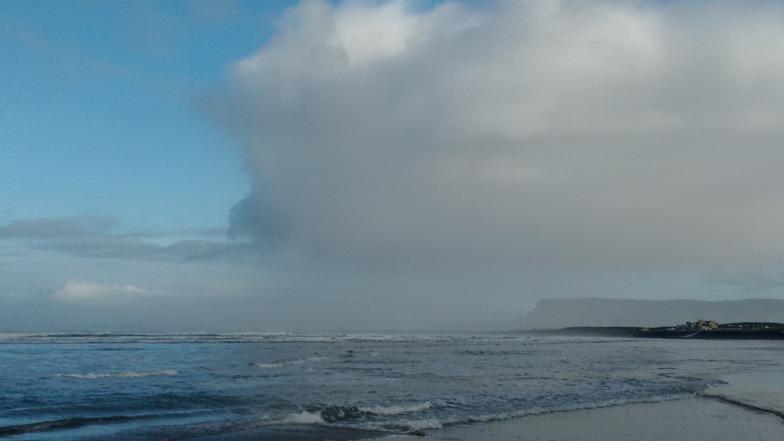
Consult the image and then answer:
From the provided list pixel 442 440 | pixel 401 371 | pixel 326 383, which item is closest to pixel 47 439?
pixel 442 440

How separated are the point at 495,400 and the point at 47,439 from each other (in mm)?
13797

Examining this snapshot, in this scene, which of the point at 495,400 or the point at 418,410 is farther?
the point at 495,400

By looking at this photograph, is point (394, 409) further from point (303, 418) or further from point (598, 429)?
point (598, 429)

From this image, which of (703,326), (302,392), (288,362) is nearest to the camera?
(302,392)

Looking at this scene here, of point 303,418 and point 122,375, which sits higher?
point 122,375

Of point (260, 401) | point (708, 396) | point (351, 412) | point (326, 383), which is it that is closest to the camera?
point (351, 412)

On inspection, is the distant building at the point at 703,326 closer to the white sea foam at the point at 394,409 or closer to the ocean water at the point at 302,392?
the ocean water at the point at 302,392

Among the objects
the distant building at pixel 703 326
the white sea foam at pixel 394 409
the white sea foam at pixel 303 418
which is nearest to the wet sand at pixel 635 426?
the white sea foam at pixel 394 409

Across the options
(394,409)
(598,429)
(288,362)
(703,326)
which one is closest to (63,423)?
(394,409)

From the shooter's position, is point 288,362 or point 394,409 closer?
point 394,409

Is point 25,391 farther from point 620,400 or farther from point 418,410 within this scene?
point 620,400

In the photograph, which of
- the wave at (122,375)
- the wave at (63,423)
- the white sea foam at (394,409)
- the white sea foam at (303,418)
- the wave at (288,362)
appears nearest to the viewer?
the wave at (63,423)

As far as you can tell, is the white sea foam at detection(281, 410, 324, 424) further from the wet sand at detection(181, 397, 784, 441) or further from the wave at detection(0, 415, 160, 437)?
the wave at detection(0, 415, 160, 437)

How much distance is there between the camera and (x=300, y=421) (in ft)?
58.5
